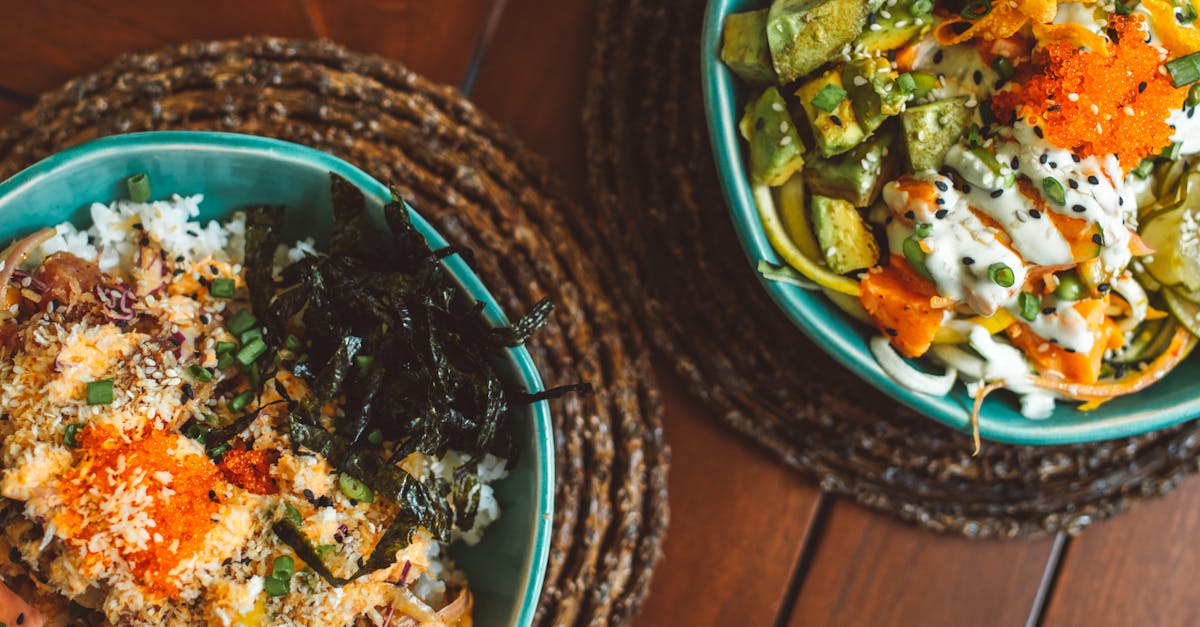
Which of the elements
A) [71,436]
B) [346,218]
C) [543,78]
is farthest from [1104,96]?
[71,436]

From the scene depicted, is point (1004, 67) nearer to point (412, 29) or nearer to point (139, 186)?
point (412, 29)

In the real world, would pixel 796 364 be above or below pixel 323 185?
below

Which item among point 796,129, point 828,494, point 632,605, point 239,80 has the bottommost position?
point 632,605

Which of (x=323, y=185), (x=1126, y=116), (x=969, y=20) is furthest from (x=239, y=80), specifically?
(x=1126, y=116)

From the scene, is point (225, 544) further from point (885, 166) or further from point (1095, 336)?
point (1095, 336)

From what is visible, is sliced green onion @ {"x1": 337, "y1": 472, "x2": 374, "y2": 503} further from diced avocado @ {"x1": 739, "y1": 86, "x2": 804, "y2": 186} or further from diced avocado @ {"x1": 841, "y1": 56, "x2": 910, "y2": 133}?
diced avocado @ {"x1": 841, "y1": 56, "x2": 910, "y2": 133}

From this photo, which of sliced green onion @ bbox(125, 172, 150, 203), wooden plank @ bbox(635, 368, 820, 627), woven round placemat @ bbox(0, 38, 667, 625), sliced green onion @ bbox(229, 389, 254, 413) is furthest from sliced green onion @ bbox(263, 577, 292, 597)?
wooden plank @ bbox(635, 368, 820, 627)
